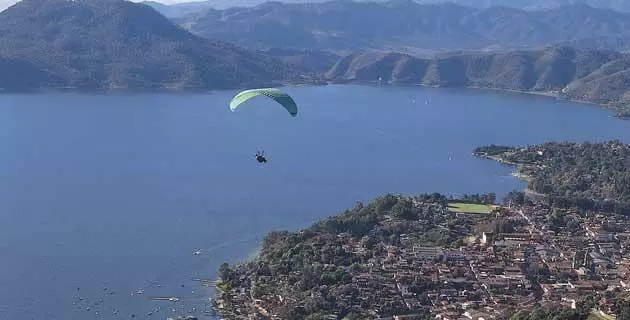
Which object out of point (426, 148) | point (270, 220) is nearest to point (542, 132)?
point (426, 148)

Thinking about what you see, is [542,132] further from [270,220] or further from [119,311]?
[119,311]

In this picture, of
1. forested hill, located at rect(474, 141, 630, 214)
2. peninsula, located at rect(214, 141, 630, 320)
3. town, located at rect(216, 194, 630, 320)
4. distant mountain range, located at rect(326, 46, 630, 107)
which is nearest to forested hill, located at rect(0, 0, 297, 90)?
distant mountain range, located at rect(326, 46, 630, 107)

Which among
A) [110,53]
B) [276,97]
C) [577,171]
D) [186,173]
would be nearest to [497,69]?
[110,53]

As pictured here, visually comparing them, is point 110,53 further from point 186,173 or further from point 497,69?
point 186,173

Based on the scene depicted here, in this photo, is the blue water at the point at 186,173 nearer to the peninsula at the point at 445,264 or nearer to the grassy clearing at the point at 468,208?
the peninsula at the point at 445,264

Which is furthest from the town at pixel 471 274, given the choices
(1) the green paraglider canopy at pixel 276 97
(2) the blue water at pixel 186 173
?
(1) the green paraglider canopy at pixel 276 97
